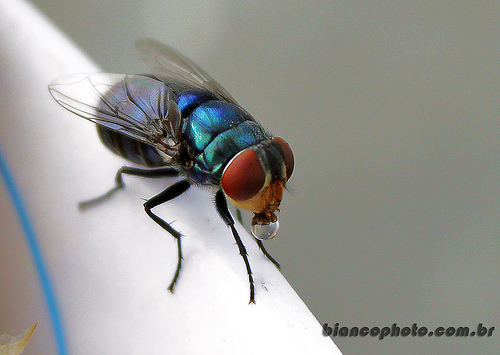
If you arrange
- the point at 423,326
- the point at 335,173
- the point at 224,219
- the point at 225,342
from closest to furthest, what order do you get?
the point at 225,342 < the point at 224,219 < the point at 423,326 < the point at 335,173

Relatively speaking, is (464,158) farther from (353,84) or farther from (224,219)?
(224,219)

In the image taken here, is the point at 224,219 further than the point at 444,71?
No

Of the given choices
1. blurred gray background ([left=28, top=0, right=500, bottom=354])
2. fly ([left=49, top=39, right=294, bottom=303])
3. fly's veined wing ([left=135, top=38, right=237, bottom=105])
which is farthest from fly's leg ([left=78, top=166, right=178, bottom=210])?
blurred gray background ([left=28, top=0, right=500, bottom=354])

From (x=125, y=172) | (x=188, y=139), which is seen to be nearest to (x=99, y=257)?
(x=125, y=172)

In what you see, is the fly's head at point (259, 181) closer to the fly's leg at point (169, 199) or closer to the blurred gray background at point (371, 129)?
the fly's leg at point (169, 199)

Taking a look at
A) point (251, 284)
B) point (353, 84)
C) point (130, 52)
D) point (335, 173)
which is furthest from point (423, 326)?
point (130, 52)

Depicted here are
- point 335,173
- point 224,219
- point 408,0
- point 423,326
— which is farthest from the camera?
point 408,0

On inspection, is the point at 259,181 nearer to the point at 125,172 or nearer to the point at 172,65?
the point at 125,172
